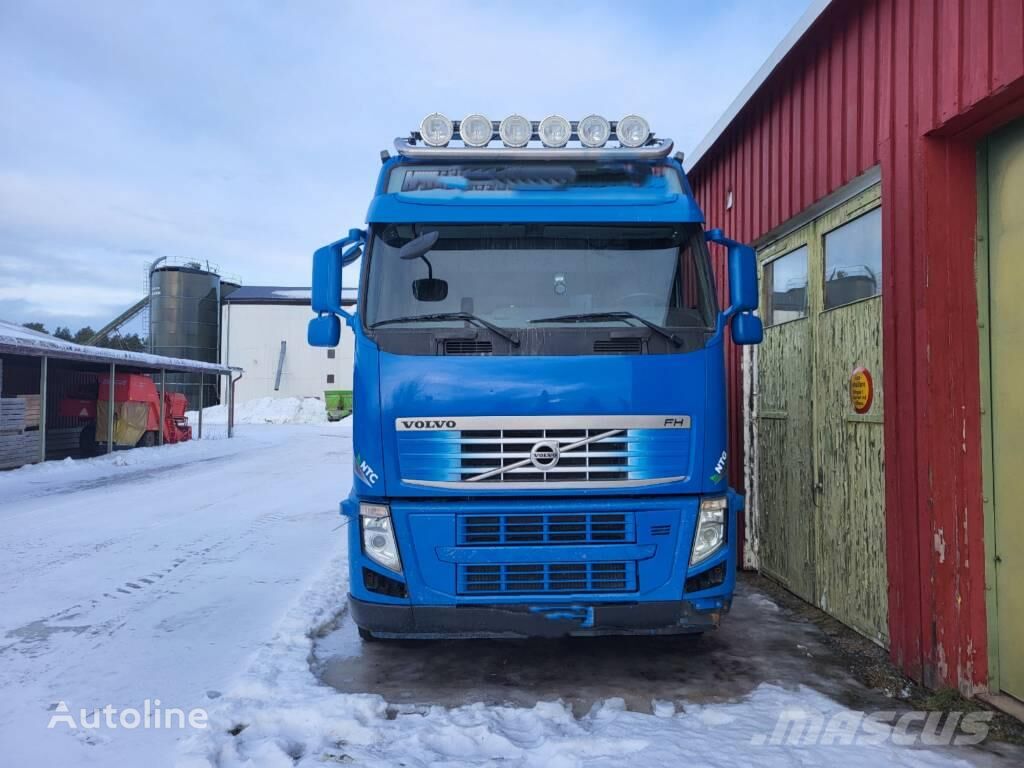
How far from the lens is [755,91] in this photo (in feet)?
20.0

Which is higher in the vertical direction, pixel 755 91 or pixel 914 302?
pixel 755 91

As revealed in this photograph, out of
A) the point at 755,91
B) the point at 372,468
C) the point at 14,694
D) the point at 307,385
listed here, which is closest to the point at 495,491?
the point at 372,468

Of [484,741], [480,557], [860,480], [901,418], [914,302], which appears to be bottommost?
[484,741]

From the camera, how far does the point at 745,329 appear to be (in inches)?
177

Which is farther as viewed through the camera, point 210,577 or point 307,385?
point 307,385

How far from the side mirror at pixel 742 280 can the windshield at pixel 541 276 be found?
0.86 feet

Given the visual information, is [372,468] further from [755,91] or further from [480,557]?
[755,91]

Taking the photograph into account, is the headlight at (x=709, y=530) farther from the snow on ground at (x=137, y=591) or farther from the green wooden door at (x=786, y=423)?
the snow on ground at (x=137, y=591)

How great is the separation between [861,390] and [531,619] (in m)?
2.75

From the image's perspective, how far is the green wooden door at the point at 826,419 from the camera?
4.72 metres

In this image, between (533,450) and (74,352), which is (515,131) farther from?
(74,352)

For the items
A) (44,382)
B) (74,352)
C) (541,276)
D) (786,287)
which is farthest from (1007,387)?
(74,352)

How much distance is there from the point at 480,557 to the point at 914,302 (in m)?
2.83

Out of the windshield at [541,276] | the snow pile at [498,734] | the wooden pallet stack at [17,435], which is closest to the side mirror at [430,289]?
the windshield at [541,276]
